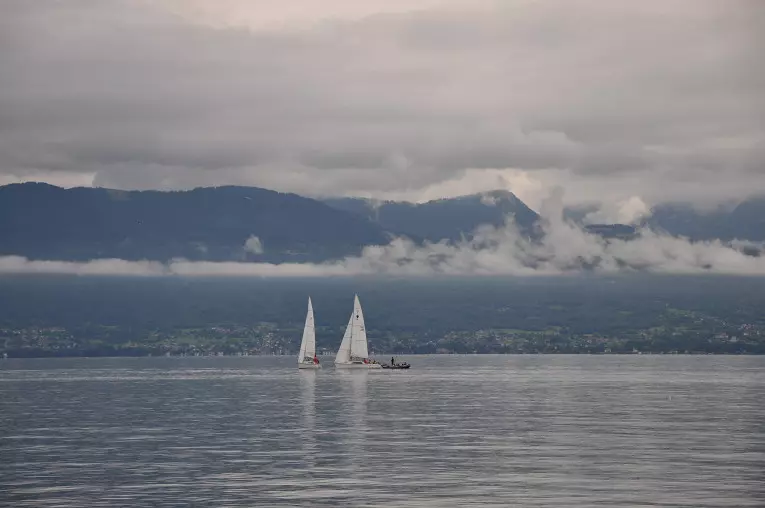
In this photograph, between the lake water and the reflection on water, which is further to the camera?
the reflection on water

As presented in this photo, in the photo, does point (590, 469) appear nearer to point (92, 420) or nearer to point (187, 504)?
point (187, 504)

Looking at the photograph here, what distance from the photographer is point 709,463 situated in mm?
97188

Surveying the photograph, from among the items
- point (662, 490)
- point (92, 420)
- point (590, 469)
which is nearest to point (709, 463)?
point (590, 469)

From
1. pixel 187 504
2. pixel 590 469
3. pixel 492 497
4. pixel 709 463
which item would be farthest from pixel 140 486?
pixel 709 463

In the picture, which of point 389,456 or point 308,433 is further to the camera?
point 308,433

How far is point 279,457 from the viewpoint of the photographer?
343 ft

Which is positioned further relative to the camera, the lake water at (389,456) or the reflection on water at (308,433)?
the reflection on water at (308,433)

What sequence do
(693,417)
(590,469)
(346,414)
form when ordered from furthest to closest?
(346,414)
(693,417)
(590,469)

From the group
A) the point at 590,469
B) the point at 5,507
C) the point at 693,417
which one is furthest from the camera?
the point at 693,417

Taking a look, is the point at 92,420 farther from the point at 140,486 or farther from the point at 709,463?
the point at 709,463

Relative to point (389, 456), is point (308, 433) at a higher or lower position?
higher

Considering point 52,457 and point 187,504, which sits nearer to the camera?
point 187,504

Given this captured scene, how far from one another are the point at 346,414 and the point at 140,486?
244 feet

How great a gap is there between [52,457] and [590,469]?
43.5 m
